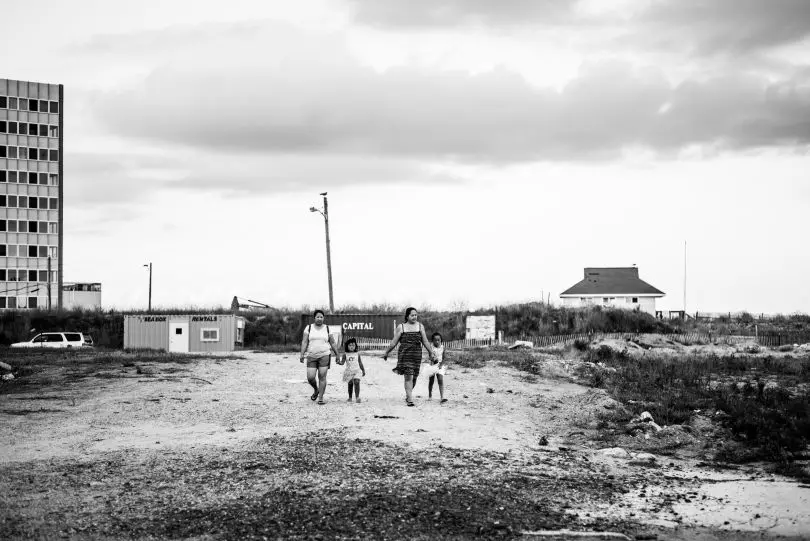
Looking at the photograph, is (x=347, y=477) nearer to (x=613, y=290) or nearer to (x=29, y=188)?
(x=613, y=290)

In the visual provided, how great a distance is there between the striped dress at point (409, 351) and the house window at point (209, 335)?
105 ft

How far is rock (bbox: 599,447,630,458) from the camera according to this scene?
13.7 meters

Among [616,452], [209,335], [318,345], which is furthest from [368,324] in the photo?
[616,452]

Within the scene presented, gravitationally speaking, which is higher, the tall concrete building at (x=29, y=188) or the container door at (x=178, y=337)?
the tall concrete building at (x=29, y=188)

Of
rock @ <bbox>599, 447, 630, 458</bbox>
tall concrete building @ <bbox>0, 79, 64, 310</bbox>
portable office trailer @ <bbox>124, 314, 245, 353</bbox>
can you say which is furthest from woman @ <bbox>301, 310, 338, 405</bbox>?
tall concrete building @ <bbox>0, 79, 64, 310</bbox>

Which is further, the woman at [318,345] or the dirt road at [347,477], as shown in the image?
the woman at [318,345]

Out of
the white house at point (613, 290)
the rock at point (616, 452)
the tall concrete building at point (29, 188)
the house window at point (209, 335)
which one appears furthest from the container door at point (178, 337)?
the tall concrete building at point (29, 188)

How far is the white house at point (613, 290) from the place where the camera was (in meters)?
80.6

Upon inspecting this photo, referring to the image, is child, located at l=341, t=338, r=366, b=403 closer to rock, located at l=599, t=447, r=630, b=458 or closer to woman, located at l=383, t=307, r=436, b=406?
woman, located at l=383, t=307, r=436, b=406

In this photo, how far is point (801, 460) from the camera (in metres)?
13.6

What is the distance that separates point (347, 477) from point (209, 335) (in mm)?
37652

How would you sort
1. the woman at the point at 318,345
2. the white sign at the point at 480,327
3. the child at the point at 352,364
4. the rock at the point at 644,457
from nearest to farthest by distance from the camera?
the rock at the point at 644,457, the woman at the point at 318,345, the child at the point at 352,364, the white sign at the point at 480,327

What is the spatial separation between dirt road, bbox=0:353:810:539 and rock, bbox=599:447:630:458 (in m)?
0.19

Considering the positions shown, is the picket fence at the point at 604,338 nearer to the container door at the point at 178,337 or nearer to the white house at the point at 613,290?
the container door at the point at 178,337
